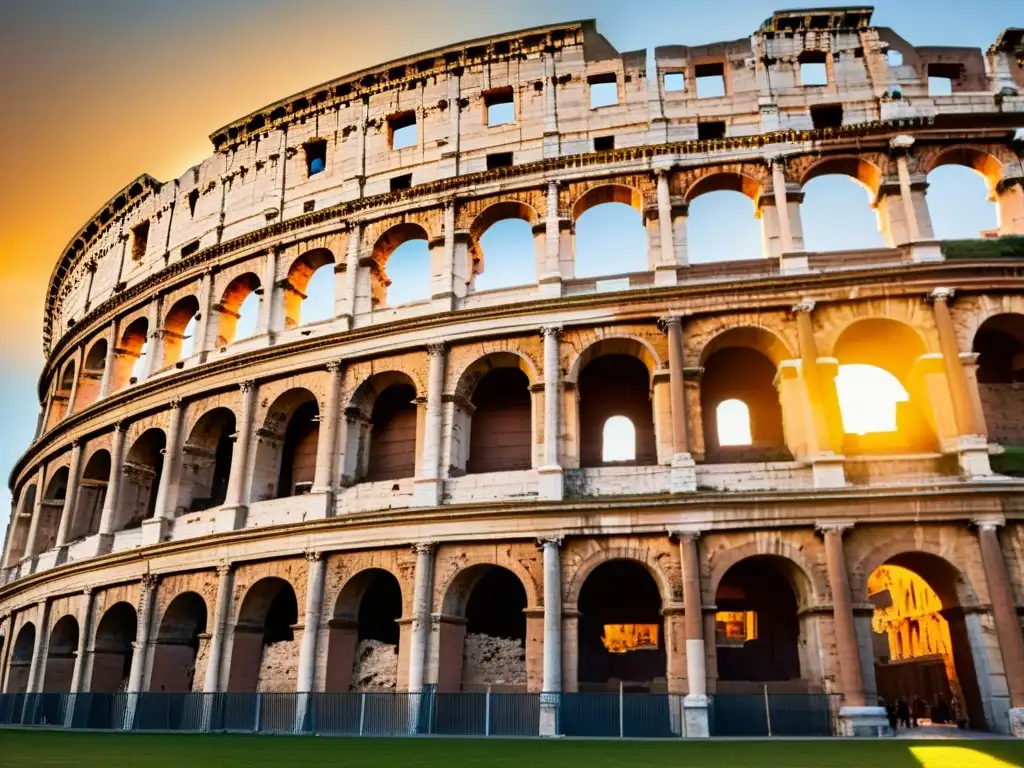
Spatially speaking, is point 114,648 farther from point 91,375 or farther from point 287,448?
point 91,375

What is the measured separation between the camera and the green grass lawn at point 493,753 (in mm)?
10000

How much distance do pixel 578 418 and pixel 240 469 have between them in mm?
9069

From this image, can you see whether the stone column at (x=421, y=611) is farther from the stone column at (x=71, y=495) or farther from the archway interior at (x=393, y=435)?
the stone column at (x=71, y=495)

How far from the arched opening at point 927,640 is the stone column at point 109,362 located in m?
23.2

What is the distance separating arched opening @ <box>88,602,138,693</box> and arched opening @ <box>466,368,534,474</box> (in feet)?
36.0

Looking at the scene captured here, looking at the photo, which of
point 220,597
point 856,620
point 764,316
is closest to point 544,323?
point 764,316

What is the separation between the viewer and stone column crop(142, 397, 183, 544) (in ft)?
72.0

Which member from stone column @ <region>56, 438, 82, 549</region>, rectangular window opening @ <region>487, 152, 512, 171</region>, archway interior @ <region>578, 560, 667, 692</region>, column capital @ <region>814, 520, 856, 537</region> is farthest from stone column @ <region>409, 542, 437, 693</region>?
stone column @ <region>56, 438, 82, 549</region>

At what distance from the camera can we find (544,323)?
63.1 feet

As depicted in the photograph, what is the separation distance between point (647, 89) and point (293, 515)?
14.3 meters

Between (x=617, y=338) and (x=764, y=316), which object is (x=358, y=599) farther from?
(x=764, y=316)

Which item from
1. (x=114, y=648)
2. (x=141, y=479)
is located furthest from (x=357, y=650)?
(x=141, y=479)

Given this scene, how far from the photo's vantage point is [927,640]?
748 inches

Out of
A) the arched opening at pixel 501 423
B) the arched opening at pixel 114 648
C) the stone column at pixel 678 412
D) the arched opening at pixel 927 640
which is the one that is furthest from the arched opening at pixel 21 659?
the arched opening at pixel 927 640
